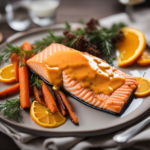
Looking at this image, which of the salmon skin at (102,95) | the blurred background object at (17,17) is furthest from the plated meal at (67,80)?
the blurred background object at (17,17)

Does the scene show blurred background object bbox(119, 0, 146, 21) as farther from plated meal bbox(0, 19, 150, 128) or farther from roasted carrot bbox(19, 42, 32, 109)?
roasted carrot bbox(19, 42, 32, 109)

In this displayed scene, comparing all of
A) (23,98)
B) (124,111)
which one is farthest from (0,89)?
(124,111)

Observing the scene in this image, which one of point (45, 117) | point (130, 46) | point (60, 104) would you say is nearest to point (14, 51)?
point (60, 104)

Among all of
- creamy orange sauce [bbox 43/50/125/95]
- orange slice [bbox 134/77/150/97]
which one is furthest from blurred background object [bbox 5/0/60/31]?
orange slice [bbox 134/77/150/97]

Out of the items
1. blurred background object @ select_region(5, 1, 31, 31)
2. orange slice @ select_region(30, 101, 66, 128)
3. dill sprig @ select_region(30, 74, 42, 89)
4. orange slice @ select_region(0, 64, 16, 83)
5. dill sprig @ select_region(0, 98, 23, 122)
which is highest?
blurred background object @ select_region(5, 1, 31, 31)

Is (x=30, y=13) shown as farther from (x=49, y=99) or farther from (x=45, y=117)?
(x=45, y=117)

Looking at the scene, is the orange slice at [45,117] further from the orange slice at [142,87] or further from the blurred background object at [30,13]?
the blurred background object at [30,13]
